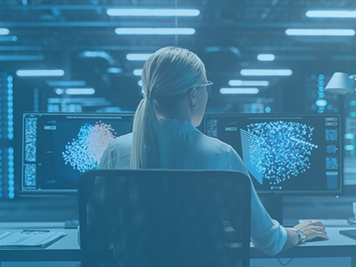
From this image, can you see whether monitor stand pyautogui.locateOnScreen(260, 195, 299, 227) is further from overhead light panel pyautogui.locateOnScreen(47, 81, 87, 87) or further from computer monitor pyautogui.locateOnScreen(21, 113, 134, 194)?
overhead light panel pyautogui.locateOnScreen(47, 81, 87, 87)

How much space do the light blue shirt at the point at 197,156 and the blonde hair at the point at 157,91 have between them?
0.04 meters

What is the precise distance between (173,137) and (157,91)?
0.45ft

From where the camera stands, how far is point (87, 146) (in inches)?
57.8

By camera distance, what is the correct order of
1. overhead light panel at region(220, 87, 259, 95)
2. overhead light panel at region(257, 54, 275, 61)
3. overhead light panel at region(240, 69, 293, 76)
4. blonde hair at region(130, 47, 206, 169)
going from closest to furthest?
blonde hair at region(130, 47, 206, 169) → overhead light panel at region(257, 54, 275, 61) → overhead light panel at region(240, 69, 293, 76) → overhead light panel at region(220, 87, 259, 95)

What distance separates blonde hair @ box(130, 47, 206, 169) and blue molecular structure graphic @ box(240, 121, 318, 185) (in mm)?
750

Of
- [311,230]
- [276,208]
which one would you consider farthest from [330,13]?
[311,230]

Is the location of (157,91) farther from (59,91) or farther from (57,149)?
(59,91)

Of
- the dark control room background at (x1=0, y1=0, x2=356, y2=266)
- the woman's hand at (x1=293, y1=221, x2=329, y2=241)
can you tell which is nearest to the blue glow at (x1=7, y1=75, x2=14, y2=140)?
the dark control room background at (x1=0, y1=0, x2=356, y2=266)

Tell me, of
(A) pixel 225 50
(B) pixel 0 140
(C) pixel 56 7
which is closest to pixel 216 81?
(A) pixel 225 50

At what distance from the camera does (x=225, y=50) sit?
7.12 metres

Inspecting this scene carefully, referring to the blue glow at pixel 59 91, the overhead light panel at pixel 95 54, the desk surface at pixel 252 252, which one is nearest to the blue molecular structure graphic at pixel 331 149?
the desk surface at pixel 252 252

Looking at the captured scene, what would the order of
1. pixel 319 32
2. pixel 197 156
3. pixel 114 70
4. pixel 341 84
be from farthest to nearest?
pixel 114 70 < pixel 319 32 < pixel 341 84 < pixel 197 156

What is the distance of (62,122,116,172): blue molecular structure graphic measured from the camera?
146 cm

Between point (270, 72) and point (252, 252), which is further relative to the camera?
point (270, 72)
